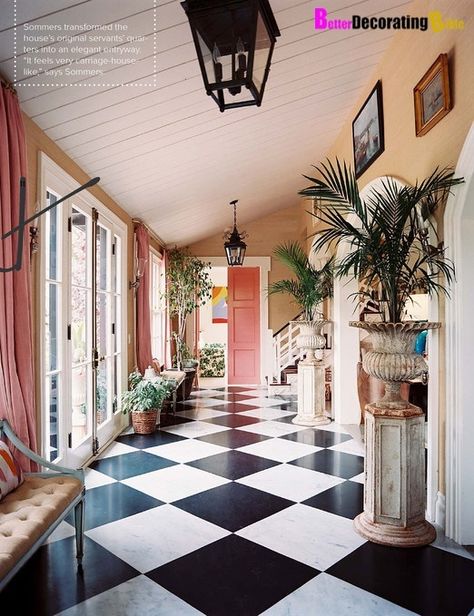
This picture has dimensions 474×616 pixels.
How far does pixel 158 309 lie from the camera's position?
752 cm

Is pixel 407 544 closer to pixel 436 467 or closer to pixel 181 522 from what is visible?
pixel 436 467

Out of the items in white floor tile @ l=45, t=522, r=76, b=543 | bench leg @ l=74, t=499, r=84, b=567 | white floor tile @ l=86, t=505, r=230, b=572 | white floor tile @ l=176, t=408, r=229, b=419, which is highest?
bench leg @ l=74, t=499, r=84, b=567

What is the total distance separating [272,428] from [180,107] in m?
3.69

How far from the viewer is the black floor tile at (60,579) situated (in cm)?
211

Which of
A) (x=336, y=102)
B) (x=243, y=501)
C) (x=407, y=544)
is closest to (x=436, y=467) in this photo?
(x=407, y=544)

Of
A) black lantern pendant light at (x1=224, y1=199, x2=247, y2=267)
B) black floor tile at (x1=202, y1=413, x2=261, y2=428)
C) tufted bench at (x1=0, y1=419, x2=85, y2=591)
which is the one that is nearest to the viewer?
tufted bench at (x1=0, y1=419, x2=85, y2=591)

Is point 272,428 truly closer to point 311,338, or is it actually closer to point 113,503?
point 311,338

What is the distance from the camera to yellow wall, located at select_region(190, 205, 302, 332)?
30.3 ft

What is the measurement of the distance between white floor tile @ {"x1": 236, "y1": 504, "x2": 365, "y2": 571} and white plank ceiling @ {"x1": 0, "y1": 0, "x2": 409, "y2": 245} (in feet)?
9.27

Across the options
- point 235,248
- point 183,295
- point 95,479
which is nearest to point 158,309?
point 183,295

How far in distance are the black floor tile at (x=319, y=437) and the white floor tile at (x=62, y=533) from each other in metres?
2.63

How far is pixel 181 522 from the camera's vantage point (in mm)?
2936

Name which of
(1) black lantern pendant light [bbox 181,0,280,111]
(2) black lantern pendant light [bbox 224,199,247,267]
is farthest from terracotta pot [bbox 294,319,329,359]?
(1) black lantern pendant light [bbox 181,0,280,111]

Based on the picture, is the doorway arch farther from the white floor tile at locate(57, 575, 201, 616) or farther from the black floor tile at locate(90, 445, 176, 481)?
the black floor tile at locate(90, 445, 176, 481)
